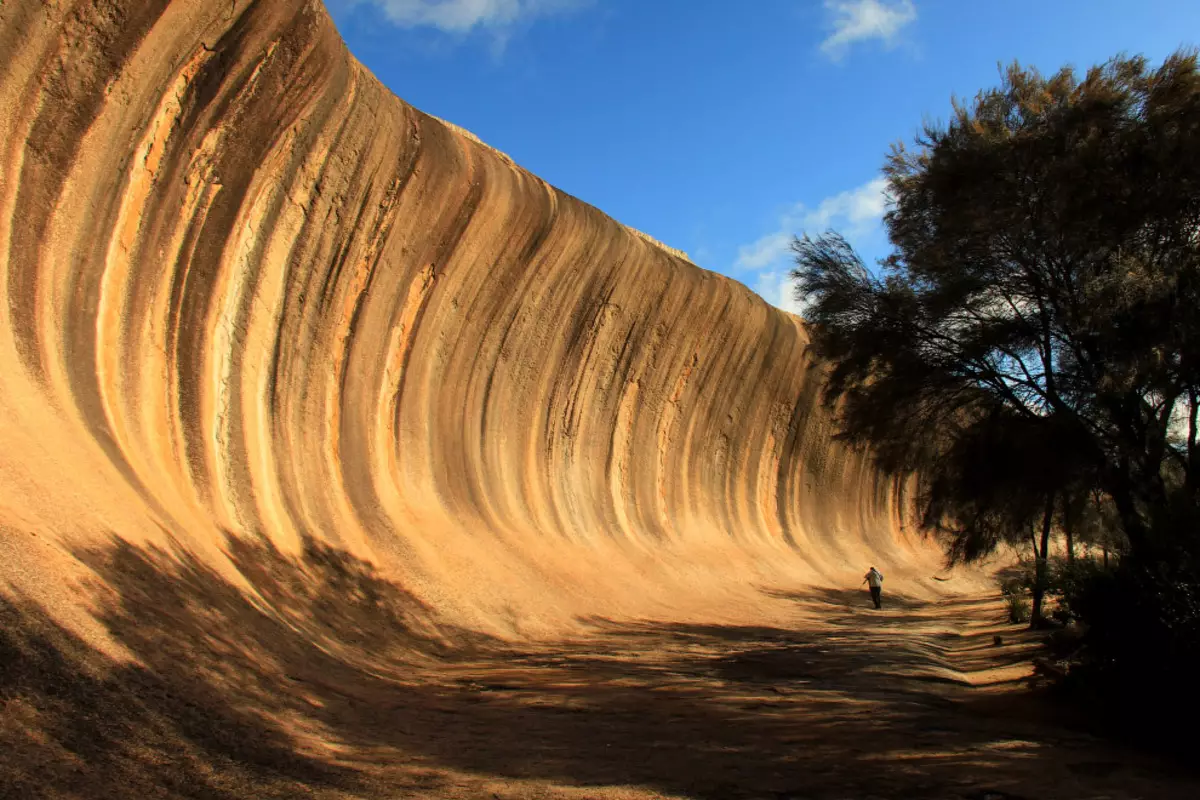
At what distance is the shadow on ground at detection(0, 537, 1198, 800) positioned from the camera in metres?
4.43

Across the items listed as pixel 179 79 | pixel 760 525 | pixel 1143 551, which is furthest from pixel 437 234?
pixel 760 525

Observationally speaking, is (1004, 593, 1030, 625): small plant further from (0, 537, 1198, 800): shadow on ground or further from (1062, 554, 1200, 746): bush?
(1062, 554, 1200, 746): bush

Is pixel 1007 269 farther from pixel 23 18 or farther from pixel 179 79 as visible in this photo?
pixel 23 18

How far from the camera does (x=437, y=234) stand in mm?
14336

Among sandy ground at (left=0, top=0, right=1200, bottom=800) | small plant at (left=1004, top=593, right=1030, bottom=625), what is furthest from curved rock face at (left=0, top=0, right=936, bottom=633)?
small plant at (left=1004, top=593, right=1030, bottom=625)

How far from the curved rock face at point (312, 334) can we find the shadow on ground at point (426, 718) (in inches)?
28.0

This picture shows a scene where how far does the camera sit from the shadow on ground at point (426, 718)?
14.5 feet

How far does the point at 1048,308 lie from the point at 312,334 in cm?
919

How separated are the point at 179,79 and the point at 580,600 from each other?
8.74 m

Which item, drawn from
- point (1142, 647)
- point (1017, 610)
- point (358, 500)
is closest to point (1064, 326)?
point (1142, 647)

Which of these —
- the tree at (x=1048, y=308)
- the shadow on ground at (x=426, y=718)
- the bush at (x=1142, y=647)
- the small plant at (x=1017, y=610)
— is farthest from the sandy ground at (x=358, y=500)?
the tree at (x=1048, y=308)

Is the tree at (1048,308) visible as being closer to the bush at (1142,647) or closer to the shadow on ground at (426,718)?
the bush at (1142,647)

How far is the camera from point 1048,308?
10.1 m

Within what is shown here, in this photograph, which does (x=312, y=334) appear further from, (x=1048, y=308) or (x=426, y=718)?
(x=1048, y=308)
